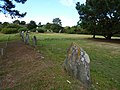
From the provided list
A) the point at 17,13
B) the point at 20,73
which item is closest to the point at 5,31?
the point at 17,13

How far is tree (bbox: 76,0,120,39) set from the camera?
33375mm

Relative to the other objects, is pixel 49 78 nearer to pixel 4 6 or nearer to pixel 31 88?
pixel 31 88

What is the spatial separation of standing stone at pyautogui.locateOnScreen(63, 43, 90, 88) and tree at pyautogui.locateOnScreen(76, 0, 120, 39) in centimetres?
2698

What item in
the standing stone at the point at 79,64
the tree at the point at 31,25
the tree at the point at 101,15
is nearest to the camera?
the standing stone at the point at 79,64

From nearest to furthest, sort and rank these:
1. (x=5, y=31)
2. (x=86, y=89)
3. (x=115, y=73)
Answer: (x=86, y=89)
(x=115, y=73)
(x=5, y=31)

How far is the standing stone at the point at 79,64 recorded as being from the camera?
704cm

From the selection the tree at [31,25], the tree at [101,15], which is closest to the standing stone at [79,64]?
the tree at [101,15]

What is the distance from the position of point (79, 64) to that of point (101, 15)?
97.1ft

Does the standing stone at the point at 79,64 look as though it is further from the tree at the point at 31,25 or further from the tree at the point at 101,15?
the tree at the point at 31,25

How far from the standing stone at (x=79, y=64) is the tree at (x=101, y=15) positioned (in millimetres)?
26980

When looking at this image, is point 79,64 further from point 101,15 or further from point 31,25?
point 31,25

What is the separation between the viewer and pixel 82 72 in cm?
709

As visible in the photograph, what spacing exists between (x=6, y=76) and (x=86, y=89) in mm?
3695

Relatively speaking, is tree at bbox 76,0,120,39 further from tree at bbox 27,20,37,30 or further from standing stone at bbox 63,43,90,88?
tree at bbox 27,20,37,30
